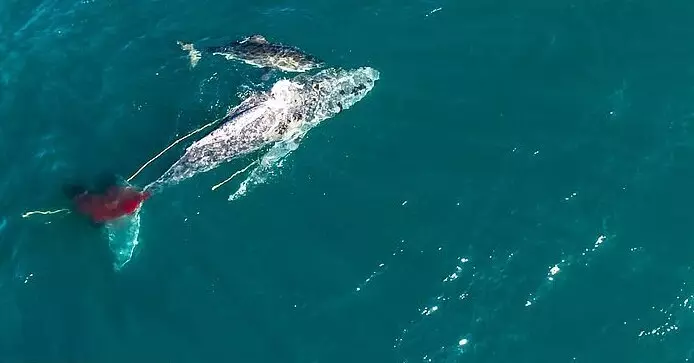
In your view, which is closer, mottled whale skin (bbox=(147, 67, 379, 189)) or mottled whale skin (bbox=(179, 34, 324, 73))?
mottled whale skin (bbox=(147, 67, 379, 189))

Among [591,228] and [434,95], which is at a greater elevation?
[434,95]

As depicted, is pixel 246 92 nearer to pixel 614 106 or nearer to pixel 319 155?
pixel 319 155

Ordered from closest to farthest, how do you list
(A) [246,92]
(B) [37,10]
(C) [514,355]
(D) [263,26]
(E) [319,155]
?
(C) [514,355], (E) [319,155], (A) [246,92], (D) [263,26], (B) [37,10]

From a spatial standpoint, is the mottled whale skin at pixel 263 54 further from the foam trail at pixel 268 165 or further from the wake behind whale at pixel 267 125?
the foam trail at pixel 268 165

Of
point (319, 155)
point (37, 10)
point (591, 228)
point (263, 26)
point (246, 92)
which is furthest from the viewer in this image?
point (37, 10)

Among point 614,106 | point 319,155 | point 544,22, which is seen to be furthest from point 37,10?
point 614,106

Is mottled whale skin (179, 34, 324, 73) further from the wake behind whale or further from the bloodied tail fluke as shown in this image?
the wake behind whale

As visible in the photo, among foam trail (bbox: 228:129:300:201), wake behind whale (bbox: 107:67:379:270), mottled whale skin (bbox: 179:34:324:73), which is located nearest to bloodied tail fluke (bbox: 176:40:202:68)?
mottled whale skin (bbox: 179:34:324:73)

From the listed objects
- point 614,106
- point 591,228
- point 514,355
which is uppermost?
point 614,106
